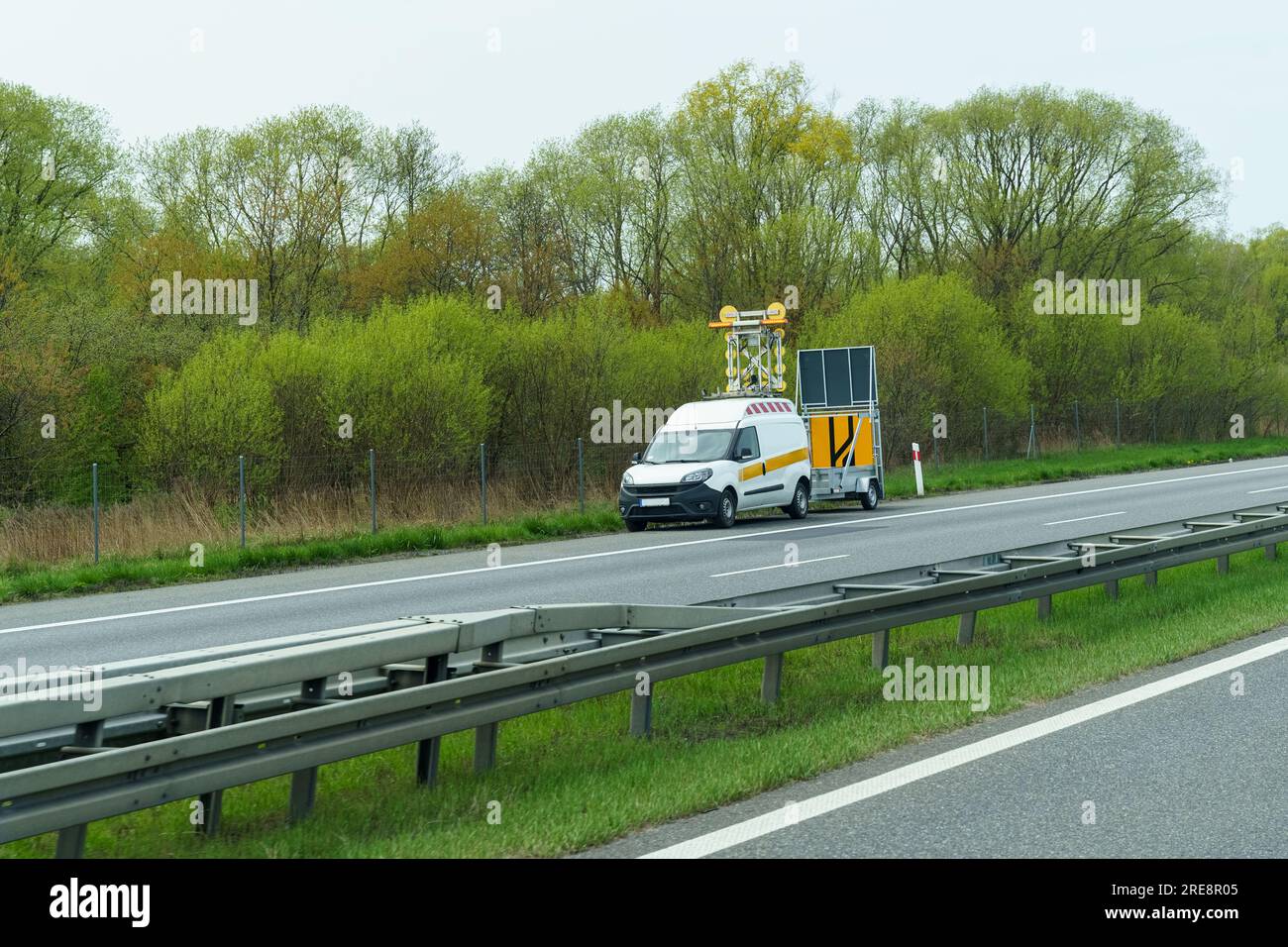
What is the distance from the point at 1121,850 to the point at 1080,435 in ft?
155

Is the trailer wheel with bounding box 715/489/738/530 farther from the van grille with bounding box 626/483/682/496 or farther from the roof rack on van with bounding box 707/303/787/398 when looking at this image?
the roof rack on van with bounding box 707/303/787/398

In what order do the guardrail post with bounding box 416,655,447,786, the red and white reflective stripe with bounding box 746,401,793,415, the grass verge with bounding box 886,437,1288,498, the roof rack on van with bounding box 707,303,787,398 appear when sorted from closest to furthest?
1. the guardrail post with bounding box 416,655,447,786
2. the red and white reflective stripe with bounding box 746,401,793,415
3. the roof rack on van with bounding box 707,303,787,398
4. the grass verge with bounding box 886,437,1288,498

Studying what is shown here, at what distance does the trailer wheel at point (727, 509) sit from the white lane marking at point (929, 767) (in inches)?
587

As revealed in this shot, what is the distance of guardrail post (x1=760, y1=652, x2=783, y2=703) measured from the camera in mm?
8641

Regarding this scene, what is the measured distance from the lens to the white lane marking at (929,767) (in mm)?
5645

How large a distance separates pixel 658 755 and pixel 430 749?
1.27m

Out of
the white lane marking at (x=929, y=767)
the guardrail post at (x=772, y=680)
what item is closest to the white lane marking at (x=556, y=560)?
the guardrail post at (x=772, y=680)

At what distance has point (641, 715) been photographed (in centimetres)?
780

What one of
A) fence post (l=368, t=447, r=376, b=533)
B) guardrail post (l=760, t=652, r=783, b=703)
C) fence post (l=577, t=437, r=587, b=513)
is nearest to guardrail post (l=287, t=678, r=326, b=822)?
guardrail post (l=760, t=652, r=783, b=703)

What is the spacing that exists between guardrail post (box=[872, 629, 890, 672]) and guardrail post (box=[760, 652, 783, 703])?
119 centimetres

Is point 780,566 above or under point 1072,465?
under

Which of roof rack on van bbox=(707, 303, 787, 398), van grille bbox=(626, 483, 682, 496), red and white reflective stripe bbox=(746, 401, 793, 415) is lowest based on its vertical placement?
van grille bbox=(626, 483, 682, 496)

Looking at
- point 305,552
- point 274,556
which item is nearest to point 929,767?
point 274,556

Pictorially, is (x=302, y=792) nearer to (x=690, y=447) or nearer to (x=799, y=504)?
(x=690, y=447)
